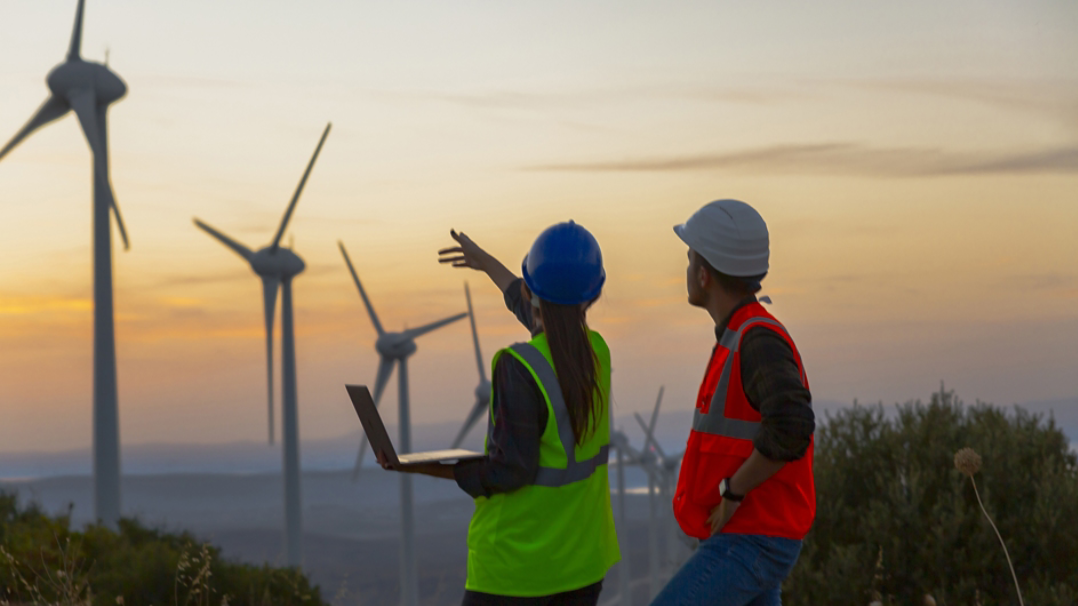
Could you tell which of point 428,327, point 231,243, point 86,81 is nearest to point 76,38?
point 86,81

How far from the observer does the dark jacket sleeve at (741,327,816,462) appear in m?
3.21

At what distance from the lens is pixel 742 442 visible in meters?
3.42

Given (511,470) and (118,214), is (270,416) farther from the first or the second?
(511,470)

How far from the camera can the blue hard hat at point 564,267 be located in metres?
3.60

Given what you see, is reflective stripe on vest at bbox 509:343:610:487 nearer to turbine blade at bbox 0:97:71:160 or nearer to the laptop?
the laptop

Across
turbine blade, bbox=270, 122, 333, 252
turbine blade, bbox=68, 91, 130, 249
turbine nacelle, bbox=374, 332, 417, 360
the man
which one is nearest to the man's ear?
the man

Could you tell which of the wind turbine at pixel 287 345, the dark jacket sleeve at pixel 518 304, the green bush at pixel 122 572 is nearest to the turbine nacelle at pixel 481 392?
the wind turbine at pixel 287 345

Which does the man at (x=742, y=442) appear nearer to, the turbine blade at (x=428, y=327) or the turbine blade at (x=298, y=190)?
the turbine blade at (x=298, y=190)

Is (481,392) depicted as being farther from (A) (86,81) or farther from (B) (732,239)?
(B) (732,239)

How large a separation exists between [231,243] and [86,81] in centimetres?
768

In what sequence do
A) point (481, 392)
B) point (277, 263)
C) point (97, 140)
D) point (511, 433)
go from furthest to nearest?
point (481, 392)
point (277, 263)
point (97, 140)
point (511, 433)

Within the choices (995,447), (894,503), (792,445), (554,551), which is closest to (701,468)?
(792,445)

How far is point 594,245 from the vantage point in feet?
12.3

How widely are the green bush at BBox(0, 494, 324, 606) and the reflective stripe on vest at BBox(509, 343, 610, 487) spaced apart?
20.8 feet
